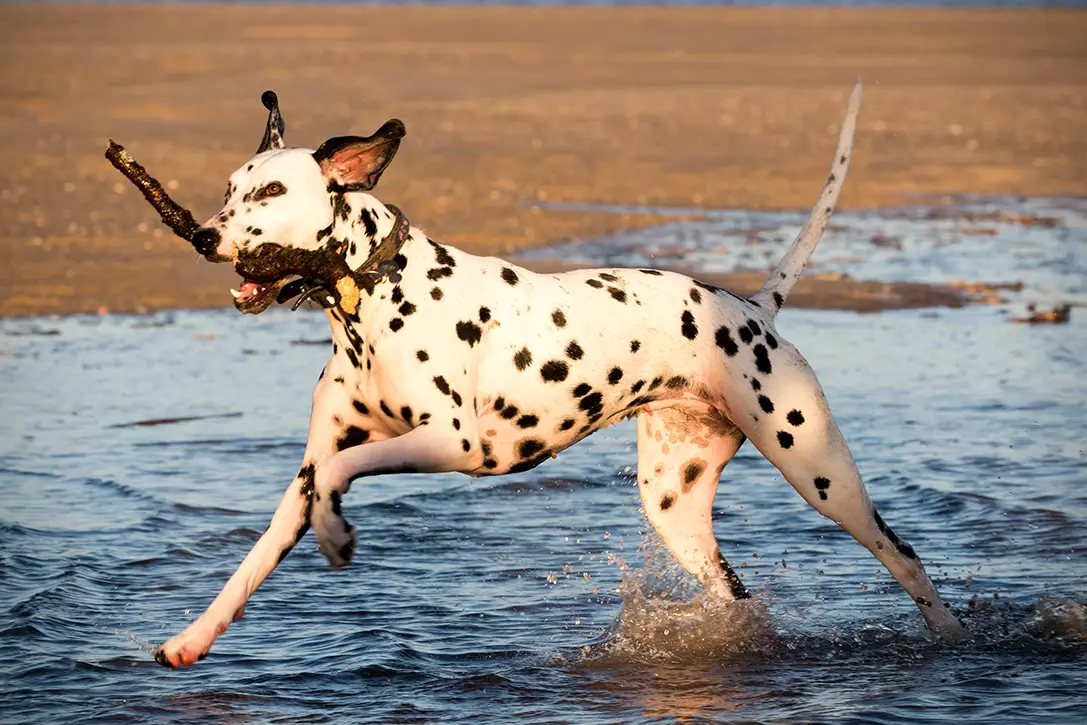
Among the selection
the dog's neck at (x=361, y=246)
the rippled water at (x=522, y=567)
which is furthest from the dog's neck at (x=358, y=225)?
the rippled water at (x=522, y=567)

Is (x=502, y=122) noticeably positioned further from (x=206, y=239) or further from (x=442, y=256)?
(x=206, y=239)

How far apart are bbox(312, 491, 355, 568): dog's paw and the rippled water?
74cm

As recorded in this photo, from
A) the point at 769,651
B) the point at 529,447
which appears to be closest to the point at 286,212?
the point at 529,447

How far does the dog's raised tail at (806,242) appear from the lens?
26.2 feet

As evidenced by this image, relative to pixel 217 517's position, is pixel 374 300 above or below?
above

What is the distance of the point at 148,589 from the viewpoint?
8672 millimetres

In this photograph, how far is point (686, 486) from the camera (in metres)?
8.05

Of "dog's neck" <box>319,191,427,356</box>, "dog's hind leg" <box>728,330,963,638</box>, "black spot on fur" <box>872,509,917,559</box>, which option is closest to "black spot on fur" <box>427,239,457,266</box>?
"dog's neck" <box>319,191,427,356</box>

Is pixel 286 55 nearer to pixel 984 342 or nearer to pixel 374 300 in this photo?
pixel 984 342

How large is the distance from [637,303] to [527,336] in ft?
1.73

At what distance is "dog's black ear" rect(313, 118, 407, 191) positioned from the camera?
6.74m

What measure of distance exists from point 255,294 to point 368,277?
1.41ft

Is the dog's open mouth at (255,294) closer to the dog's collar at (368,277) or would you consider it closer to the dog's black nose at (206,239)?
the dog's collar at (368,277)

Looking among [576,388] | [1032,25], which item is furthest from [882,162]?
[1032,25]
